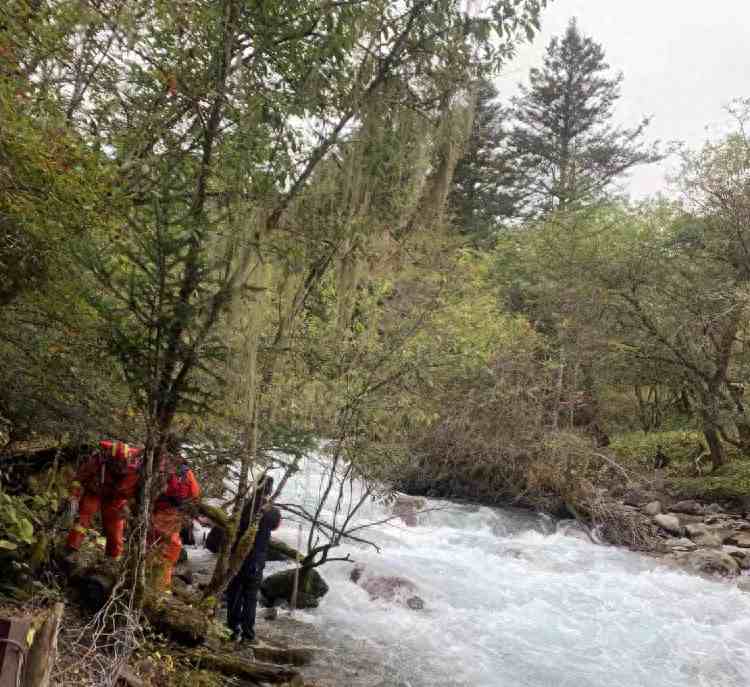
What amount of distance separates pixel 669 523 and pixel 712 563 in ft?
7.49

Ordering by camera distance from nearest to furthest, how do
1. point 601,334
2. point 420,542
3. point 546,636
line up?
1. point 546,636
2. point 420,542
3. point 601,334

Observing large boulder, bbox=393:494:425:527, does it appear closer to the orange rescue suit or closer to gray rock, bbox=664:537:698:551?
gray rock, bbox=664:537:698:551

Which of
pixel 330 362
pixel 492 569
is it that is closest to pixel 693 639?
pixel 492 569

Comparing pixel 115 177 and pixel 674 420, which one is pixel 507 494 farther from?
pixel 115 177

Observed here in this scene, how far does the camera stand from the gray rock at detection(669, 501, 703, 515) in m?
14.8

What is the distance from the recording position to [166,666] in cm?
484

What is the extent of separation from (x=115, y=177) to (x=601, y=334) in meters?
14.0

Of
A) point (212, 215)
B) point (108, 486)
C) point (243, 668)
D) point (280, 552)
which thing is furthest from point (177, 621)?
point (280, 552)

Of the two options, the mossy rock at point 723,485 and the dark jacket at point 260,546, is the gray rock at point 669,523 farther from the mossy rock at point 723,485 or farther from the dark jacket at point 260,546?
the dark jacket at point 260,546

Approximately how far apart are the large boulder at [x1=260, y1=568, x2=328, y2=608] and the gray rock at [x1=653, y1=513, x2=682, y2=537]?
329 inches

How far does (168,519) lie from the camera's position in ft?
19.8

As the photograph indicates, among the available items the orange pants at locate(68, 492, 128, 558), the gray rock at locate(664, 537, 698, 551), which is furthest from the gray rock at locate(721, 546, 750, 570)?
the orange pants at locate(68, 492, 128, 558)

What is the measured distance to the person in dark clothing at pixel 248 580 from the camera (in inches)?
256

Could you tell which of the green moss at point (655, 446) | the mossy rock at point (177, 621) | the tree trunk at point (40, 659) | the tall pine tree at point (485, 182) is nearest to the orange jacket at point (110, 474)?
the mossy rock at point (177, 621)
